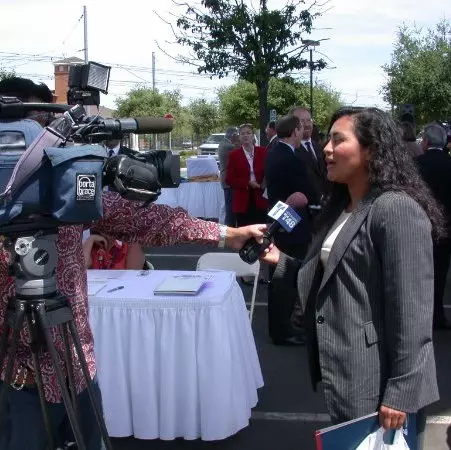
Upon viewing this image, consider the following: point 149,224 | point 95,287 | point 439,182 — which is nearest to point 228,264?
point 95,287

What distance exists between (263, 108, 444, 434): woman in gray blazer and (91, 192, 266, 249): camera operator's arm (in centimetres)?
46

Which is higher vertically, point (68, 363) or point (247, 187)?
point (247, 187)

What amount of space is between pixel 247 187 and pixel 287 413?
13.6 ft

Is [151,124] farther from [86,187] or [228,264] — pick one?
[228,264]

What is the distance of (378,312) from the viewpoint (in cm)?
214

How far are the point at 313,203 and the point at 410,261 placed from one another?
10.8 feet

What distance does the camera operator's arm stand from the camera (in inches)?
84.9

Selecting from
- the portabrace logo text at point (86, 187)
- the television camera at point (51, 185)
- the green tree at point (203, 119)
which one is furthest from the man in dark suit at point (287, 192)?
the green tree at point (203, 119)

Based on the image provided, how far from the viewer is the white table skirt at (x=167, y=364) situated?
11.8 feet

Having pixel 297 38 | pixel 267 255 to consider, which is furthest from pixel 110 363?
pixel 297 38

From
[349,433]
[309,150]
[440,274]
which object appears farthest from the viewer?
[309,150]

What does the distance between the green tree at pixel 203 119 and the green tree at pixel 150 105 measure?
825 mm

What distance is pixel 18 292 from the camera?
5.83 ft

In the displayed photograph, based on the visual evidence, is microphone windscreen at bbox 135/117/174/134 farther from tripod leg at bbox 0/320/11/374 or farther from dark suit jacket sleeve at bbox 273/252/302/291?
dark suit jacket sleeve at bbox 273/252/302/291
